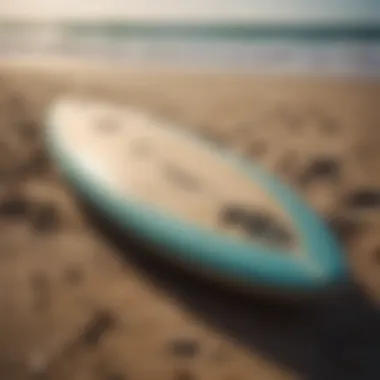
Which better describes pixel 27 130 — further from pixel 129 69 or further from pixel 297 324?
pixel 297 324

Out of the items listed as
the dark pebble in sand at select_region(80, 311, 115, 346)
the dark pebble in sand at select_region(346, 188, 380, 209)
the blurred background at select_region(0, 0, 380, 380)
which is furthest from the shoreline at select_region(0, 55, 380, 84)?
the dark pebble in sand at select_region(80, 311, 115, 346)

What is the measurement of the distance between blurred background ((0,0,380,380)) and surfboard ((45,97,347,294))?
2 centimetres

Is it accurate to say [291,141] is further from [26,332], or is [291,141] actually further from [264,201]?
[26,332]

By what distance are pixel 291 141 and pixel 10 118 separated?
20cm

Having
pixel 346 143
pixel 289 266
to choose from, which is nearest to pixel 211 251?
pixel 289 266

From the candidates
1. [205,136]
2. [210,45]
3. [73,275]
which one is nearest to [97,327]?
[73,275]

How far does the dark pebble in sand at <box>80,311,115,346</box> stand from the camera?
40 cm

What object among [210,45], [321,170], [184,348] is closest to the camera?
[184,348]

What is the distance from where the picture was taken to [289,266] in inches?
16.0

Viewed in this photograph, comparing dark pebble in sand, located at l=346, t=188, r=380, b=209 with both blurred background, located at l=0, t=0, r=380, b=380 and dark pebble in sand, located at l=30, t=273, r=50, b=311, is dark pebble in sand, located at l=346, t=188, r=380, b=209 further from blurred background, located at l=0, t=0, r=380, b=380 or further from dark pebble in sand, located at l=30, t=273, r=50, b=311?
dark pebble in sand, located at l=30, t=273, r=50, b=311

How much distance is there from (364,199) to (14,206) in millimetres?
222

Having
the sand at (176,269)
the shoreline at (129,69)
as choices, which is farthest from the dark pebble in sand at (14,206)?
the shoreline at (129,69)

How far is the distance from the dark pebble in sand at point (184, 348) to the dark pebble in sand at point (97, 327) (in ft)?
0.11

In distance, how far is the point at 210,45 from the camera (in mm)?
611
